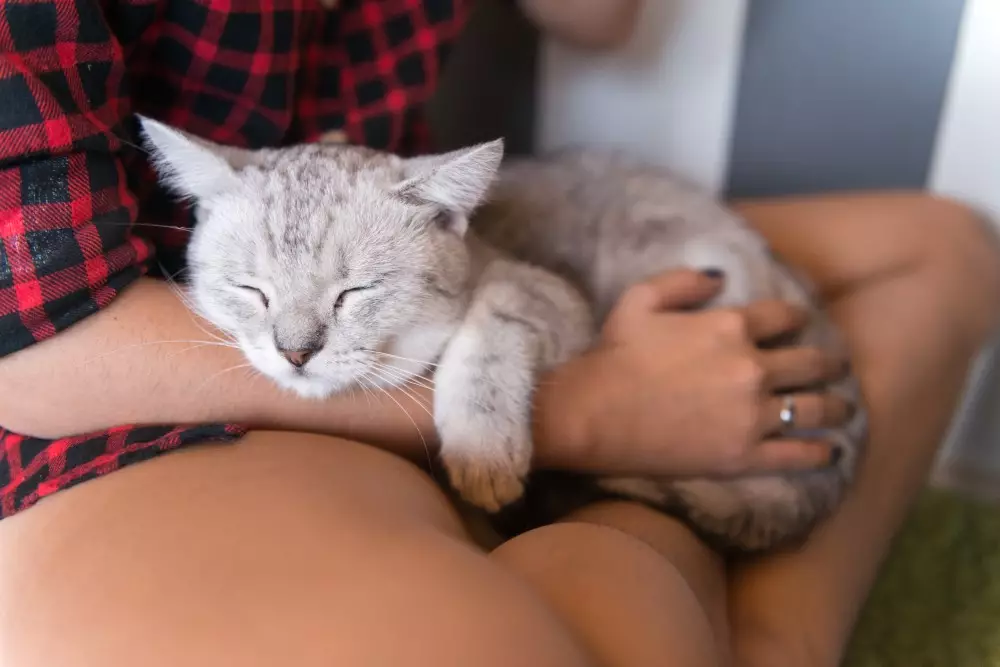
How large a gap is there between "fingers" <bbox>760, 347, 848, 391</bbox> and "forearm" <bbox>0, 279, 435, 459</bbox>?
0.40 metres

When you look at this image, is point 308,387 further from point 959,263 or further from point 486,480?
point 959,263

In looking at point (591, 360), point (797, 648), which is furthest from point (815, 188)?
point (797, 648)

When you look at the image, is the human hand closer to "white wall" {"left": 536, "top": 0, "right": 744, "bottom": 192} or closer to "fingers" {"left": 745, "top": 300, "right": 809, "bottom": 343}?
"fingers" {"left": 745, "top": 300, "right": 809, "bottom": 343}

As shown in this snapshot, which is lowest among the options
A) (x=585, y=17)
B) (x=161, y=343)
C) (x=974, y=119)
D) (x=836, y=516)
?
(x=836, y=516)

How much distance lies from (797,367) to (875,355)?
0.76ft

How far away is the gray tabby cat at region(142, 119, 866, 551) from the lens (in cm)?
78

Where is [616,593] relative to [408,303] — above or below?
below

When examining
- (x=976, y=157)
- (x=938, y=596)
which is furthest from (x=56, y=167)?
(x=976, y=157)

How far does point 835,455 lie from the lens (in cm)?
91

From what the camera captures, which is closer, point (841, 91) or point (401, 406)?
point (401, 406)

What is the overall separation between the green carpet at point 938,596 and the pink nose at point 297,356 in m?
0.83

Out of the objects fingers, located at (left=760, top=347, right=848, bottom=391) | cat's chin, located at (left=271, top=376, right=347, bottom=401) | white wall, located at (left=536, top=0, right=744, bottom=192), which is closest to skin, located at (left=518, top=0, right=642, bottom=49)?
white wall, located at (left=536, top=0, right=744, bottom=192)

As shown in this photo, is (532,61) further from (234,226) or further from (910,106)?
(234,226)

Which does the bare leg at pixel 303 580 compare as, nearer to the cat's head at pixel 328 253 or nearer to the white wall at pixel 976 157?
the cat's head at pixel 328 253
